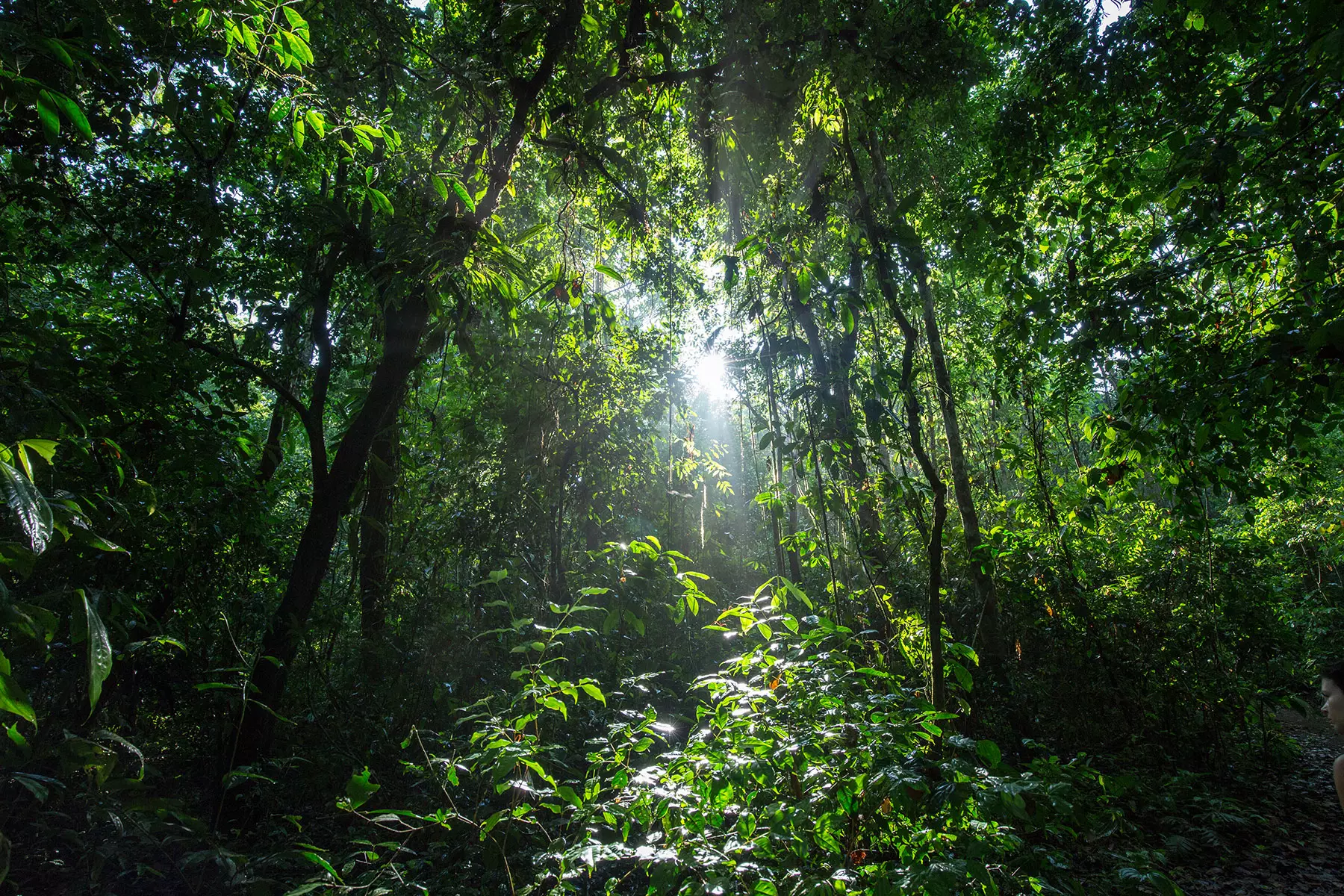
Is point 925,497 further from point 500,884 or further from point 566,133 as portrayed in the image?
point 566,133

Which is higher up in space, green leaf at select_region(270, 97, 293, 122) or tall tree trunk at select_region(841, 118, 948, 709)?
green leaf at select_region(270, 97, 293, 122)

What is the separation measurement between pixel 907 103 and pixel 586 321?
2.02 meters

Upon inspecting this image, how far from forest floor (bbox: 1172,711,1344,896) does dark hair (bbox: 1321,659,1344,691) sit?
5.03 ft

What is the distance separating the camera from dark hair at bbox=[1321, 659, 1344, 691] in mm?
2996

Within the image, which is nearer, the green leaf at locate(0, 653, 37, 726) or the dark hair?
the green leaf at locate(0, 653, 37, 726)

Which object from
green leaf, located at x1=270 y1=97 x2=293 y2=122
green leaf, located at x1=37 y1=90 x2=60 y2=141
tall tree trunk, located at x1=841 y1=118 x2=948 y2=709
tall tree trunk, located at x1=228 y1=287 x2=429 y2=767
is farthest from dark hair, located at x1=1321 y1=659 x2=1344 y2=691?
green leaf, located at x1=270 y1=97 x2=293 y2=122

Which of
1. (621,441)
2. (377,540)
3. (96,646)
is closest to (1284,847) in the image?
(621,441)

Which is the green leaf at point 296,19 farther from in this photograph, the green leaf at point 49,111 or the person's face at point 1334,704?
the person's face at point 1334,704

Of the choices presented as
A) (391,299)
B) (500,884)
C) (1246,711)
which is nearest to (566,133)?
(391,299)

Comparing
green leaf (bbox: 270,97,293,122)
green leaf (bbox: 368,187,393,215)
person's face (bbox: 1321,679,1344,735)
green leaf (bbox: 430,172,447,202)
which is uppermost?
green leaf (bbox: 270,97,293,122)

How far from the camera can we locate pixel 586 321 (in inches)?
135

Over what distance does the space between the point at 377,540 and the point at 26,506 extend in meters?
4.84

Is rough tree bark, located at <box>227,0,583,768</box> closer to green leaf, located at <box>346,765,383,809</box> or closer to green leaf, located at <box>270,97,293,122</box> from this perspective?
green leaf, located at <box>270,97,293,122</box>

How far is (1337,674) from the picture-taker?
3023 mm
